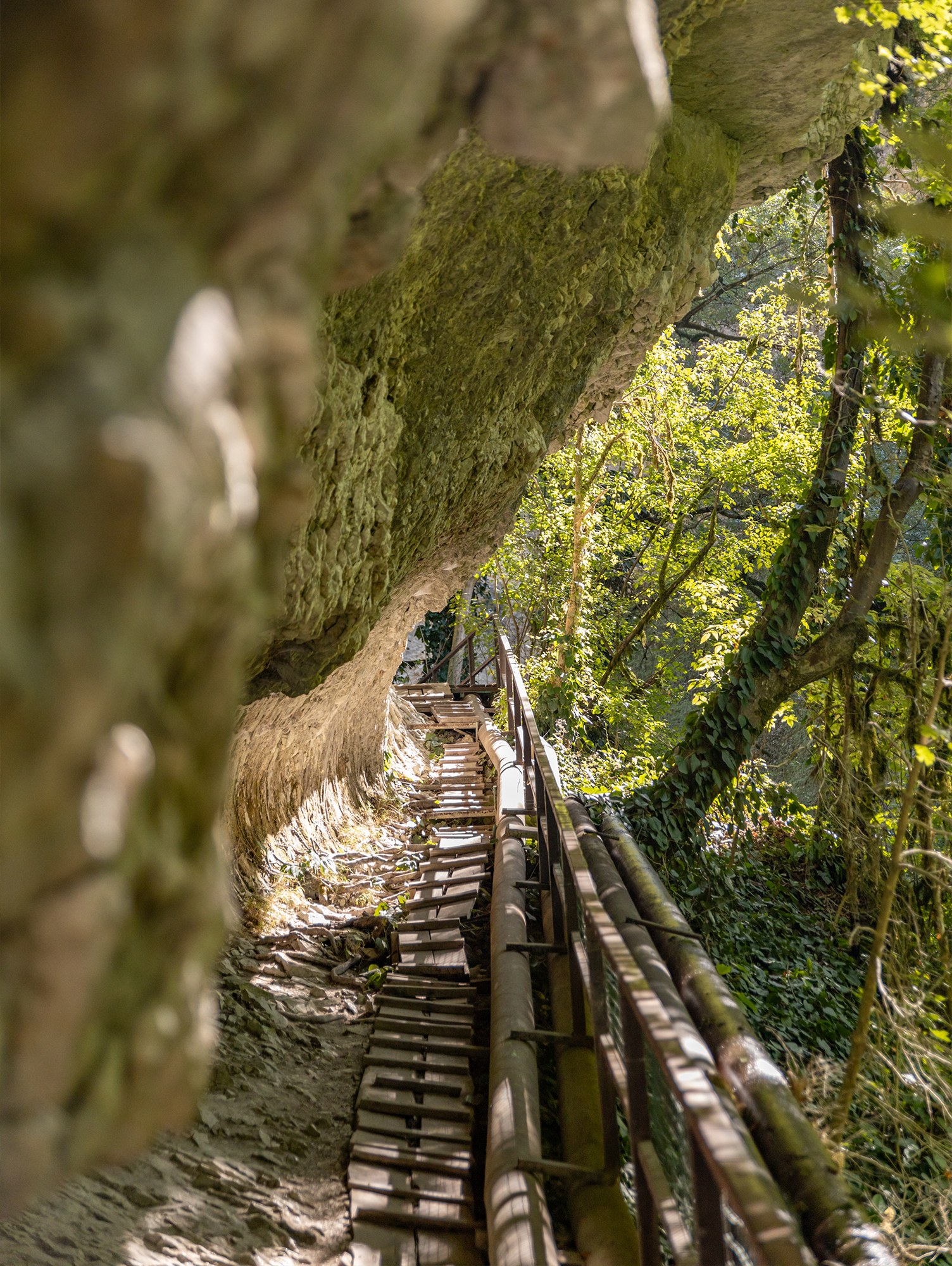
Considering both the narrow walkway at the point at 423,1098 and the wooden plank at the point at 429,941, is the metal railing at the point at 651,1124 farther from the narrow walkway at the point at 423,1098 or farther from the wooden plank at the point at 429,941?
the wooden plank at the point at 429,941

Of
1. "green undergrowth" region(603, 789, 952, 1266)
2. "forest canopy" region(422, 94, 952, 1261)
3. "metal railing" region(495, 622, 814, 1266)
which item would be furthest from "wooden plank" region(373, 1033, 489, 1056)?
"forest canopy" region(422, 94, 952, 1261)

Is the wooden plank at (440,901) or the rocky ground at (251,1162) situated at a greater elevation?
the wooden plank at (440,901)

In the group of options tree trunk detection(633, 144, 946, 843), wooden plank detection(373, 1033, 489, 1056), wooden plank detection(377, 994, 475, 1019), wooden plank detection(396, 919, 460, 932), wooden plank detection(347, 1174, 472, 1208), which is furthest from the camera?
tree trunk detection(633, 144, 946, 843)

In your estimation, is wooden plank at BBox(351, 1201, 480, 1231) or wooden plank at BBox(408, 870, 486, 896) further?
wooden plank at BBox(408, 870, 486, 896)

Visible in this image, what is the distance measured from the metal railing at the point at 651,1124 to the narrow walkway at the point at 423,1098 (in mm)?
578

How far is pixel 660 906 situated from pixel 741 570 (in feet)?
32.9

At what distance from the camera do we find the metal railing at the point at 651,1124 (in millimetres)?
1934

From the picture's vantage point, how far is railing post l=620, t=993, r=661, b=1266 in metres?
2.82

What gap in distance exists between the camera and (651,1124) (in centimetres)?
321

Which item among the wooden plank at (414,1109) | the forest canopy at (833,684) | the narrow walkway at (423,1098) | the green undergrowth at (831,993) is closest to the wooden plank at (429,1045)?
the narrow walkway at (423,1098)

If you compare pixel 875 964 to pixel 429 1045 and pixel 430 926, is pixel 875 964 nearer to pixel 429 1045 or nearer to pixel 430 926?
pixel 429 1045

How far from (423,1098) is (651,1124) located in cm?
156

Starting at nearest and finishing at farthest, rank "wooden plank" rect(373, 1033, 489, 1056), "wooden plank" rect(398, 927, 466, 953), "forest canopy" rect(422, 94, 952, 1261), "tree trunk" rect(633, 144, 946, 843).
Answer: "forest canopy" rect(422, 94, 952, 1261) → "wooden plank" rect(373, 1033, 489, 1056) → "wooden plank" rect(398, 927, 466, 953) → "tree trunk" rect(633, 144, 946, 843)

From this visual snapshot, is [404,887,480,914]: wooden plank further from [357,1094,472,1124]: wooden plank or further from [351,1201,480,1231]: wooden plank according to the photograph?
[351,1201,480,1231]: wooden plank
